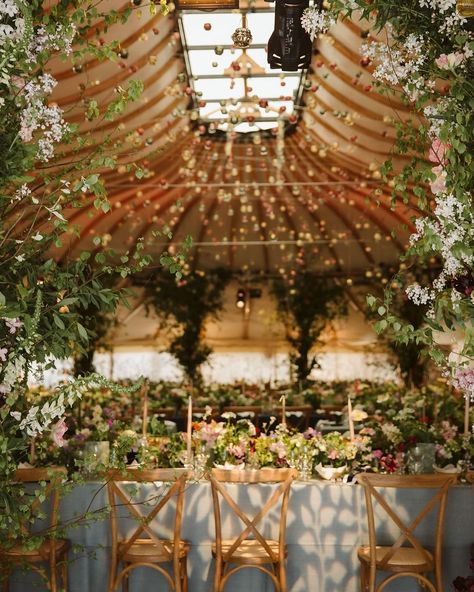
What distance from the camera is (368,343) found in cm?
1294

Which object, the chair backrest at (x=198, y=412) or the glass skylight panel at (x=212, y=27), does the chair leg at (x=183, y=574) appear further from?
the glass skylight panel at (x=212, y=27)

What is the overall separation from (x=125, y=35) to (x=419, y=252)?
12.6 ft

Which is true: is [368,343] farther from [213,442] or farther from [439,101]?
[439,101]

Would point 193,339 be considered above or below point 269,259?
below

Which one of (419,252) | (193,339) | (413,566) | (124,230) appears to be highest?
(124,230)

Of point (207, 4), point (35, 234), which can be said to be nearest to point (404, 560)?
point (35, 234)

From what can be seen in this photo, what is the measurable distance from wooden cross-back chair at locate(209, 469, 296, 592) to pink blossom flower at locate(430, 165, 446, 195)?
2.21 metres

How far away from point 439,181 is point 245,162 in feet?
24.3

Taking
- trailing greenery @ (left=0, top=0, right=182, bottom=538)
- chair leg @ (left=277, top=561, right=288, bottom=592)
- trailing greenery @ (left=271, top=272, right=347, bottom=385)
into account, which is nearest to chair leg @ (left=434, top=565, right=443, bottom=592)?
chair leg @ (left=277, top=561, right=288, bottom=592)

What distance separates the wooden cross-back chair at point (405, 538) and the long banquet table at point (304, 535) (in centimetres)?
32

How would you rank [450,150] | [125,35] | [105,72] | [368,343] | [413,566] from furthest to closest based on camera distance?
1. [368,343]
2. [105,72]
3. [125,35]
4. [413,566]
5. [450,150]

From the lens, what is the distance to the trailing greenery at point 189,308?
1173cm

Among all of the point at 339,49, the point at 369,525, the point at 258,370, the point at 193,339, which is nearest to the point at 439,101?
the point at 369,525

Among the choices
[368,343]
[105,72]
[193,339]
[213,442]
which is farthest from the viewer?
[368,343]
